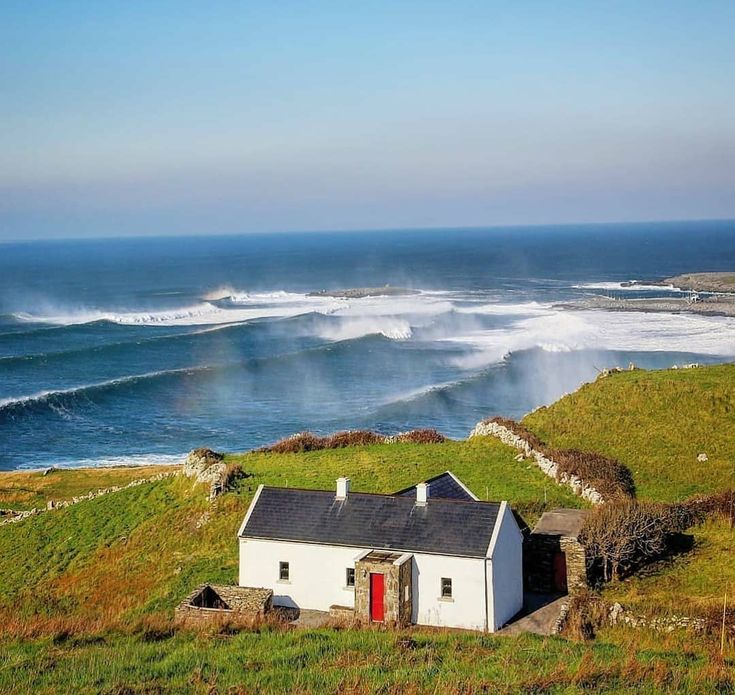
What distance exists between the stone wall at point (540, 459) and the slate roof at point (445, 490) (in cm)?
575

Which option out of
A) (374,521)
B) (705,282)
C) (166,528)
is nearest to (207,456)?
(166,528)

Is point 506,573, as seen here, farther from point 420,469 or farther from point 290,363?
point 290,363

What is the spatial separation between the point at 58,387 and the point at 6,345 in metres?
28.3

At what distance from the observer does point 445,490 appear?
31.8 metres

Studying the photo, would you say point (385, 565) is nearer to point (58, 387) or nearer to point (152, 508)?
point (152, 508)

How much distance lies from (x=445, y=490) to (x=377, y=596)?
6340 mm

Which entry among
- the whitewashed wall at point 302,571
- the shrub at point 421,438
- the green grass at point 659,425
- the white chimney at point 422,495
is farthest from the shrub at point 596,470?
the whitewashed wall at point 302,571

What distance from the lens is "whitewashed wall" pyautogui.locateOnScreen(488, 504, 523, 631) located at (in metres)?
26.1

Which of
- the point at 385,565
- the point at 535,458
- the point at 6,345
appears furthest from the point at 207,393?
the point at 385,565

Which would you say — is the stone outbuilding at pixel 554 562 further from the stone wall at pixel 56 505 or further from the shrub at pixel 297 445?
the stone wall at pixel 56 505

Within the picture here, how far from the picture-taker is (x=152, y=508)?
1567 inches

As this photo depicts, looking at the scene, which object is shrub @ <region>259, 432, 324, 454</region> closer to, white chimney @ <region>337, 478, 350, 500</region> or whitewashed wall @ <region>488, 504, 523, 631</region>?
white chimney @ <region>337, 478, 350, 500</region>

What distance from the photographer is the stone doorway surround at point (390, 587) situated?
25906 millimetres

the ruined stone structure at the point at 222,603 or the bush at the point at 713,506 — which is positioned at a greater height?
the bush at the point at 713,506
